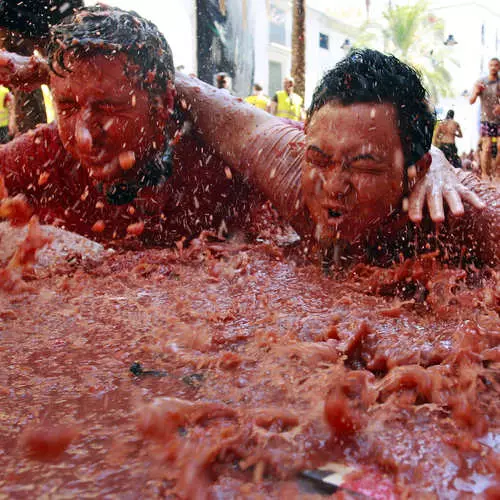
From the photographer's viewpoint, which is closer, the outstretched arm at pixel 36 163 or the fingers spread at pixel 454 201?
the fingers spread at pixel 454 201

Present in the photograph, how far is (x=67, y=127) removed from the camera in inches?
117

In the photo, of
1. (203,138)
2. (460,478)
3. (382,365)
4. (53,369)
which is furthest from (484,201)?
(53,369)

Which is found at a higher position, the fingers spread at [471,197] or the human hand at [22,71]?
the human hand at [22,71]

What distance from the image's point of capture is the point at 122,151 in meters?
3.05

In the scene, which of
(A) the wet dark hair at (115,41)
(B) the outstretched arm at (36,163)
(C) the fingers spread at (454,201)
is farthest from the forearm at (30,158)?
(C) the fingers spread at (454,201)

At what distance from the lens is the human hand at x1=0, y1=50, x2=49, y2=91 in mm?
3406

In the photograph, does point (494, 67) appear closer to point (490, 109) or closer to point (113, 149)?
point (490, 109)

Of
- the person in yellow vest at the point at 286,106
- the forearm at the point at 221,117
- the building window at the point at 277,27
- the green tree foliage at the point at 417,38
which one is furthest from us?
the building window at the point at 277,27

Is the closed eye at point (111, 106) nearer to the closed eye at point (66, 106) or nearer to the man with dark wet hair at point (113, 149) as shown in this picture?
the man with dark wet hair at point (113, 149)

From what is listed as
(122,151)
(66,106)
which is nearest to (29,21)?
(66,106)

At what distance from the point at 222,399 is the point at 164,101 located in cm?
211

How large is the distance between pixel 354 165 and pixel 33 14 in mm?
2972

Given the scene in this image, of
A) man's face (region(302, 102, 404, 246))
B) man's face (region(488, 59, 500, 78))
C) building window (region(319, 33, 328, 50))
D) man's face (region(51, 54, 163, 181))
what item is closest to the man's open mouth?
man's face (region(302, 102, 404, 246))

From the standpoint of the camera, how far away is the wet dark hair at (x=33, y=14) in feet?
13.7
